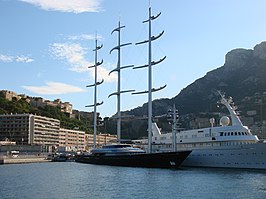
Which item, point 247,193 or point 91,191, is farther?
point 91,191

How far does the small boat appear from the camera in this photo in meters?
69.0

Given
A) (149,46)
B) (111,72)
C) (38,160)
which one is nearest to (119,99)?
(111,72)

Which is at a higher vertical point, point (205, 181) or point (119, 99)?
point (119, 99)

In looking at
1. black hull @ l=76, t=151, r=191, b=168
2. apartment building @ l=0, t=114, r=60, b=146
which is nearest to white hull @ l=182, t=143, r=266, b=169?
black hull @ l=76, t=151, r=191, b=168

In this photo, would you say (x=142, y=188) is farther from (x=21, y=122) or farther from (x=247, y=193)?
(x=21, y=122)

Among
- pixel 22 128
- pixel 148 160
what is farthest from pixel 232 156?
pixel 22 128

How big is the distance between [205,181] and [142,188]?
9.05m

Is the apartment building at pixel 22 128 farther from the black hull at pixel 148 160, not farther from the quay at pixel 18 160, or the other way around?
the black hull at pixel 148 160

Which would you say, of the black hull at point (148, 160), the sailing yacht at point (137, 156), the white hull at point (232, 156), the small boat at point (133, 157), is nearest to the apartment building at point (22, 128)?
the sailing yacht at point (137, 156)

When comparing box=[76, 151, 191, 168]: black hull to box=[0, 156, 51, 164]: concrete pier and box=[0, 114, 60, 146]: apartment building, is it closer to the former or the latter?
box=[0, 156, 51, 164]: concrete pier

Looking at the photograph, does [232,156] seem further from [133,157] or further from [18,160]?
[18,160]

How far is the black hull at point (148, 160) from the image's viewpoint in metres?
68.4

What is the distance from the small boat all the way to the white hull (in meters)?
3.85

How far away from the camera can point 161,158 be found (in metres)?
70.6
